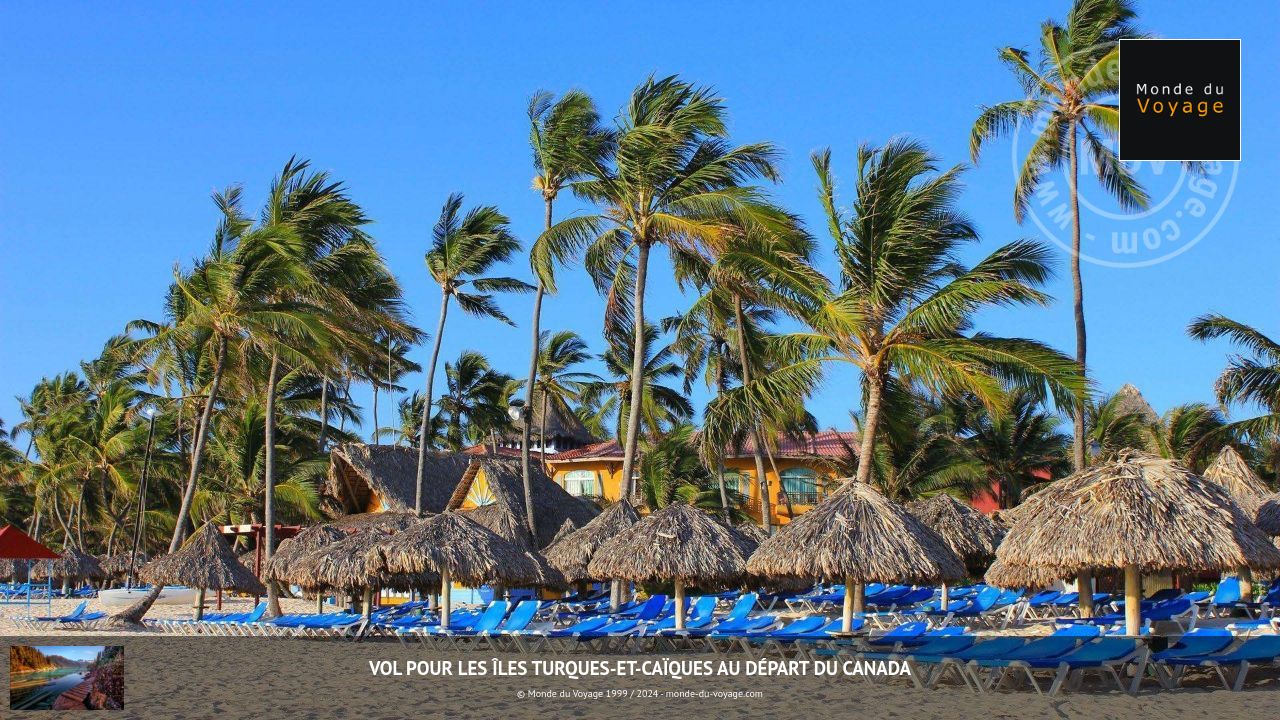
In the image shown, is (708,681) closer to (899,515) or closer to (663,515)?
(899,515)

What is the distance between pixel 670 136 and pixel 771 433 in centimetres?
551

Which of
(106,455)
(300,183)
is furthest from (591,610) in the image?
(106,455)

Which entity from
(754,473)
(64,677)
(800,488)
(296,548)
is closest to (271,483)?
(296,548)

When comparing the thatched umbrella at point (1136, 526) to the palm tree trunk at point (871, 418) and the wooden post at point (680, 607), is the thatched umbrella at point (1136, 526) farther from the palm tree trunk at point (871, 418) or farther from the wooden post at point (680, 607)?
the wooden post at point (680, 607)

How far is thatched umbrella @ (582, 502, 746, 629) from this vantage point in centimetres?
1585

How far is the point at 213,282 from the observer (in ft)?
68.4

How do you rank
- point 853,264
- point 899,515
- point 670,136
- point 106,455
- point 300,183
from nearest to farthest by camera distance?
1. point 899,515
2. point 853,264
3. point 670,136
4. point 300,183
5. point 106,455

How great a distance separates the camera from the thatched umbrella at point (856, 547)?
13477 mm

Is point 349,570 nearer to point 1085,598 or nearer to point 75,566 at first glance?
point 1085,598

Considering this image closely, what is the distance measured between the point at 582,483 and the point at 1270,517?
82.2 ft

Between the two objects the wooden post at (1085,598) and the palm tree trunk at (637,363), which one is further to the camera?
the palm tree trunk at (637,363)

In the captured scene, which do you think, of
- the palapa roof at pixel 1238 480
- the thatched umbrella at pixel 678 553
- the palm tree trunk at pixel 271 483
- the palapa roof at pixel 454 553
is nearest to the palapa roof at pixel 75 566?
the palm tree trunk at pixel 271 483

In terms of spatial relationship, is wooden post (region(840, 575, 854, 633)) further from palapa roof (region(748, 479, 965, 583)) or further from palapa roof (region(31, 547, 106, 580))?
palapa roof (region(31, 547, 106, 580))

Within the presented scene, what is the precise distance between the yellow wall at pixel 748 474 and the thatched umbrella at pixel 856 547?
22.6m
